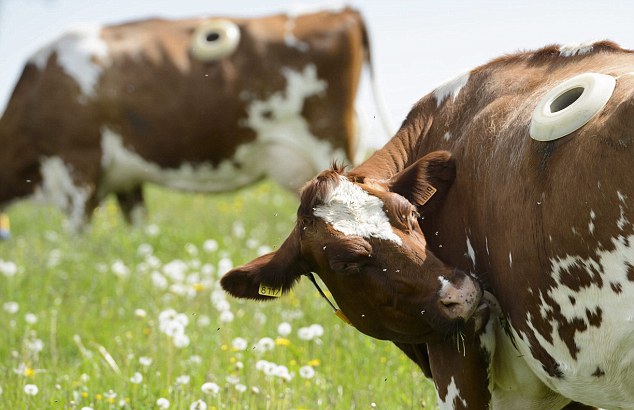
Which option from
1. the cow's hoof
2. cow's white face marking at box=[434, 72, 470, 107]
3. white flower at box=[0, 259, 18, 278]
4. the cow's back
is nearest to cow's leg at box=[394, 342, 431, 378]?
the cow's back

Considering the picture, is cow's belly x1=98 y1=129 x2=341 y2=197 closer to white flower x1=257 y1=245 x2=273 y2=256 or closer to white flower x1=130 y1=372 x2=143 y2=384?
white flower x1=257 y1=245 x2=273 y2=256

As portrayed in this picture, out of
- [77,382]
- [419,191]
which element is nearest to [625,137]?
[419,191]

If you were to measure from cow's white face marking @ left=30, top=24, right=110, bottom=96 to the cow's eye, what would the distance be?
109cm

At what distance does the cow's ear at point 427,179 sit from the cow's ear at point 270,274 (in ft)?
1.71

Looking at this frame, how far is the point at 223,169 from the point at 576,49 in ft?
24.2

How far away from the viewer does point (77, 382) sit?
18.6 feet

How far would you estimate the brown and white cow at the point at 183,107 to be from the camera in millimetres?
10969

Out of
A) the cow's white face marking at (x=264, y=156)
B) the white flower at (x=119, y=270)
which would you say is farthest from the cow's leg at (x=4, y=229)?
the white flower at (x=119, y=270)

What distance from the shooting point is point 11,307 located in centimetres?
743

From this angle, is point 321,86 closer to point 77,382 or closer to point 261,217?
point 261,217

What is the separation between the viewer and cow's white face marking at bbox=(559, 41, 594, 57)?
4.32m

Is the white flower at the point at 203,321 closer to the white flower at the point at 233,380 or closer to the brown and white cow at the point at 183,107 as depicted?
the white flower at the point at 233,380

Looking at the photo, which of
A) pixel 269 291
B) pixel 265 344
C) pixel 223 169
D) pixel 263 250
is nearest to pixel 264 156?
pixel 223 169

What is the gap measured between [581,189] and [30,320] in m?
4.65
